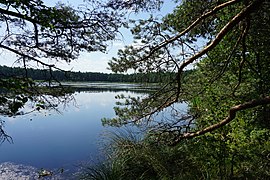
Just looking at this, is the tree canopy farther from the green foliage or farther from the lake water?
the lake water

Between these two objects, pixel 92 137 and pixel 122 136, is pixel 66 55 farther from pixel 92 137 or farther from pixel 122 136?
pixel 92 137

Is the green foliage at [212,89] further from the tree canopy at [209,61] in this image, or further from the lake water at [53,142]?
the lake water at [53,142]

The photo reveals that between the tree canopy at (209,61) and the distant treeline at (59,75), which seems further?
the distant treeline at (59,75)

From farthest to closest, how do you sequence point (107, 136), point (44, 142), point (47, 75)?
1. point (44, 142)
2. point (107, 136)
3. point (47, 75)

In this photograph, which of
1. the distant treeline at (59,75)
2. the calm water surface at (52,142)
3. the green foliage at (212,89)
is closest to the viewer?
the green foliage at (212,89)

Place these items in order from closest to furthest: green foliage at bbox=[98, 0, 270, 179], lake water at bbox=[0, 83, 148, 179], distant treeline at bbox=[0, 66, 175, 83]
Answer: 1. green foliage at bbox=[98, 0, 270, 179]
2. distant treeline at bbox=[0, 66, 175, 83]
3. lake water at bbox=[0, 83, 148, 179]

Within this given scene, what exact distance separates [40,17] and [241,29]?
2.52 metres

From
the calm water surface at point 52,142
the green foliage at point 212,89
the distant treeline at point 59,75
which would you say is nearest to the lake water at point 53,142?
the calm water surface at point 52,142

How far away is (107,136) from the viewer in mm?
5609

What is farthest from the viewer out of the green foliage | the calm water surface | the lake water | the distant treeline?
the calm water surface

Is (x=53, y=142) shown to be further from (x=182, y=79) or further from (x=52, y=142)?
(x=182, y=79)

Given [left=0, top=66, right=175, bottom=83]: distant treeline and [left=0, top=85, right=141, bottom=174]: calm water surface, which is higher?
[left=0, top=66, right=175, bottom=83]: distant treeline

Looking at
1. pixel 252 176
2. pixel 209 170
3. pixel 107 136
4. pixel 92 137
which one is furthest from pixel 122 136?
pixel 92 137

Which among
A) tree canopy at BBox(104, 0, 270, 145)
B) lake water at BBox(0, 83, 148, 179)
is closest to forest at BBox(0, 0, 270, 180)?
tree canopy at BBox(104, 0, 270, 145)
